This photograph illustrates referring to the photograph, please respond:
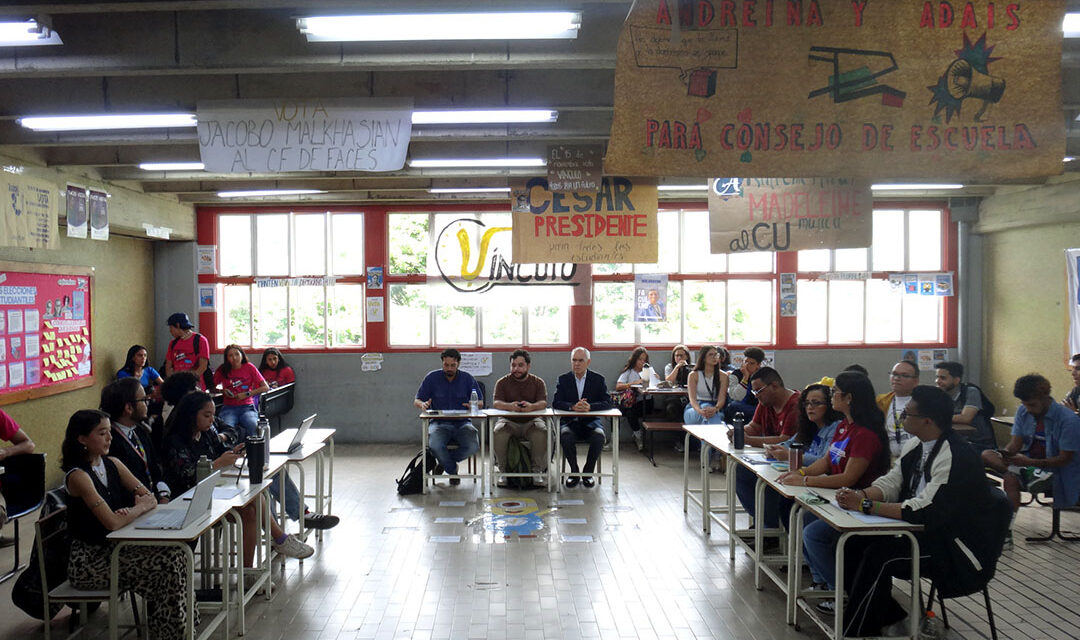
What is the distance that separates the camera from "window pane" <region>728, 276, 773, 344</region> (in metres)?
11.1

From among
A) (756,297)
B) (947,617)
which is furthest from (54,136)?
(756,297)

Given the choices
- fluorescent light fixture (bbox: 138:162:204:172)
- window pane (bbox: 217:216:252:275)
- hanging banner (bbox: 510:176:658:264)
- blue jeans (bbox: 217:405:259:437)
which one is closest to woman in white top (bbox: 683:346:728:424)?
hanging banner (bbox: 510:176:658:264)

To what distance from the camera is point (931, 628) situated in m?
4.54

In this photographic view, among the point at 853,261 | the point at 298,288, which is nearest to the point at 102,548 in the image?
the point at 298,288

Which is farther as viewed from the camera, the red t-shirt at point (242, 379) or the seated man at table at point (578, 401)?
the red t-shirt at point (242, 379)

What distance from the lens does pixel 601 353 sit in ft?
35.8

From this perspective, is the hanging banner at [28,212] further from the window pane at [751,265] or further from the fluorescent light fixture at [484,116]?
the window pane at [751,265]

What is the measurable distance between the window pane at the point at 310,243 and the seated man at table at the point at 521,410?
4.06 m

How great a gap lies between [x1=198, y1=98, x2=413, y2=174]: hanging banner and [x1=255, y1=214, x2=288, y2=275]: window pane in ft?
21.5

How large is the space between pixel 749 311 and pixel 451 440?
506 centimetres

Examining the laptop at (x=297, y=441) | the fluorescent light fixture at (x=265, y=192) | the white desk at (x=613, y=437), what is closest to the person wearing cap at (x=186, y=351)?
the fluorescent light fixture at (x=265, y=192)

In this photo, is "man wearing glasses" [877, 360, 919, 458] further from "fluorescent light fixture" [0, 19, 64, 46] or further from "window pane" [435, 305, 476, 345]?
"fluorescent light fixture" [0, 19, 64, 46]

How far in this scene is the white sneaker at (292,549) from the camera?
5.55 metres

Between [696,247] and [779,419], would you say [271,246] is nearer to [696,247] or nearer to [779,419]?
[696,247]
